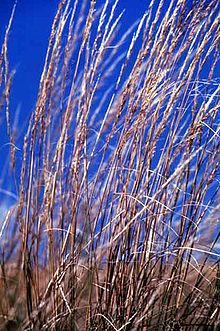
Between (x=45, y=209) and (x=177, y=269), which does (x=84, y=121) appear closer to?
(x=45, y=209)

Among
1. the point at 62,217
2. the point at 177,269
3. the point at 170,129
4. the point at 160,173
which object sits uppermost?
the point at 170,129

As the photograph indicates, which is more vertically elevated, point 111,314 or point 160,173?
point 160,173

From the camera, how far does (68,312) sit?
2.47 m

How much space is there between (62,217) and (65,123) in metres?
0.36

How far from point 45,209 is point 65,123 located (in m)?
0.34

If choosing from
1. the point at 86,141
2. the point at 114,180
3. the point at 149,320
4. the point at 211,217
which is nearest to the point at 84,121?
the point at 86,141

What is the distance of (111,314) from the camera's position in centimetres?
248

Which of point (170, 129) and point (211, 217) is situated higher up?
point (170, 129)

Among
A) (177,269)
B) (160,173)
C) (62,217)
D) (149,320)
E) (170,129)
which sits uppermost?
(170,129)

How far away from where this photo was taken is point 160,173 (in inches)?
103

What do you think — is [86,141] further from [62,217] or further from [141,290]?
[141,290]

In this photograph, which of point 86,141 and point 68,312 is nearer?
point 68,312

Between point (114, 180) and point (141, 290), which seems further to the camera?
point (114, 180)

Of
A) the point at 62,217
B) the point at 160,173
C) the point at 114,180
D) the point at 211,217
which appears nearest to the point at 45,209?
the point at 62,217
